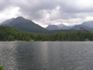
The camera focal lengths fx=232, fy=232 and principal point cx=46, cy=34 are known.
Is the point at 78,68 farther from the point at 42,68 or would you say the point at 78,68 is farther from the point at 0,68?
the point at 0,68

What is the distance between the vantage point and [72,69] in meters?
74.4

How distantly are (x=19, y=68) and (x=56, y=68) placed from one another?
1214cm

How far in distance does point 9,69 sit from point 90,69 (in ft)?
84.3

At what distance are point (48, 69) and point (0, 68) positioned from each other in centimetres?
4047

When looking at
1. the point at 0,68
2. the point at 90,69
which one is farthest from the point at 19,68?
the point at 0,68

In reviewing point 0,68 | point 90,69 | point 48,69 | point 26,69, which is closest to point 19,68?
point 26,69

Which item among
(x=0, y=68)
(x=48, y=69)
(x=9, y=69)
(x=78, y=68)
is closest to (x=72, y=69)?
(x=78, y=68)

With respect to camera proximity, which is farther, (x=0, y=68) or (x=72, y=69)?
(x=72, y=69)

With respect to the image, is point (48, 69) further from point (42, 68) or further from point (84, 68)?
point (84, 68)

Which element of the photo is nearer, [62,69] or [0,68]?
[0,68]

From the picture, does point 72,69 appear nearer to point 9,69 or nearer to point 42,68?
point 42,68

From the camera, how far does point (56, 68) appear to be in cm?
7506

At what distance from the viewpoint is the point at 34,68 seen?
75.6 meters

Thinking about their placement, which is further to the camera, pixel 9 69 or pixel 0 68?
pixel 9 69
